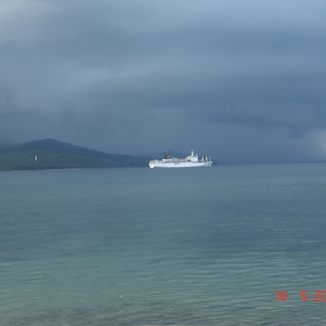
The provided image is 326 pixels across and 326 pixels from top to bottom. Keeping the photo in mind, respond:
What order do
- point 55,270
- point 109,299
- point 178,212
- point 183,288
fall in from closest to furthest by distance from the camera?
point 109,299
point 183,288
point 55,270
point 178,212

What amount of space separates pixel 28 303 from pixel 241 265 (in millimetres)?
10004

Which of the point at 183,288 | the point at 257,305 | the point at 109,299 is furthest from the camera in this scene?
the point at 183,288

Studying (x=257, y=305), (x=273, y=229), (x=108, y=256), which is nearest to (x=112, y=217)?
(x=273, y=229)

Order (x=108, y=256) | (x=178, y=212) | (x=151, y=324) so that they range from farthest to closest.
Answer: (x=178, y=212), (x=108, y=256), (x=151, y=324)

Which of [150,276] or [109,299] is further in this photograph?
[150,276]

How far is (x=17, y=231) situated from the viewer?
113 ft

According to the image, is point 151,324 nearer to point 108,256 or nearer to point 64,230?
point 108,256

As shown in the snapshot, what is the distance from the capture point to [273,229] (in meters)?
33.6

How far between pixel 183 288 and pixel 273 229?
18.5 meters

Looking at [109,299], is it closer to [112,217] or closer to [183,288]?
[183,288]

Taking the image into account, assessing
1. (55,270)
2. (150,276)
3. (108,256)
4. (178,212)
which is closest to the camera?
(150,276)

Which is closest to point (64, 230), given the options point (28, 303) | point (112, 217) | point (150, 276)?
point (112, 217)

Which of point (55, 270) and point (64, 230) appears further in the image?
point (64, 230)

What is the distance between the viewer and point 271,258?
22391 mm
